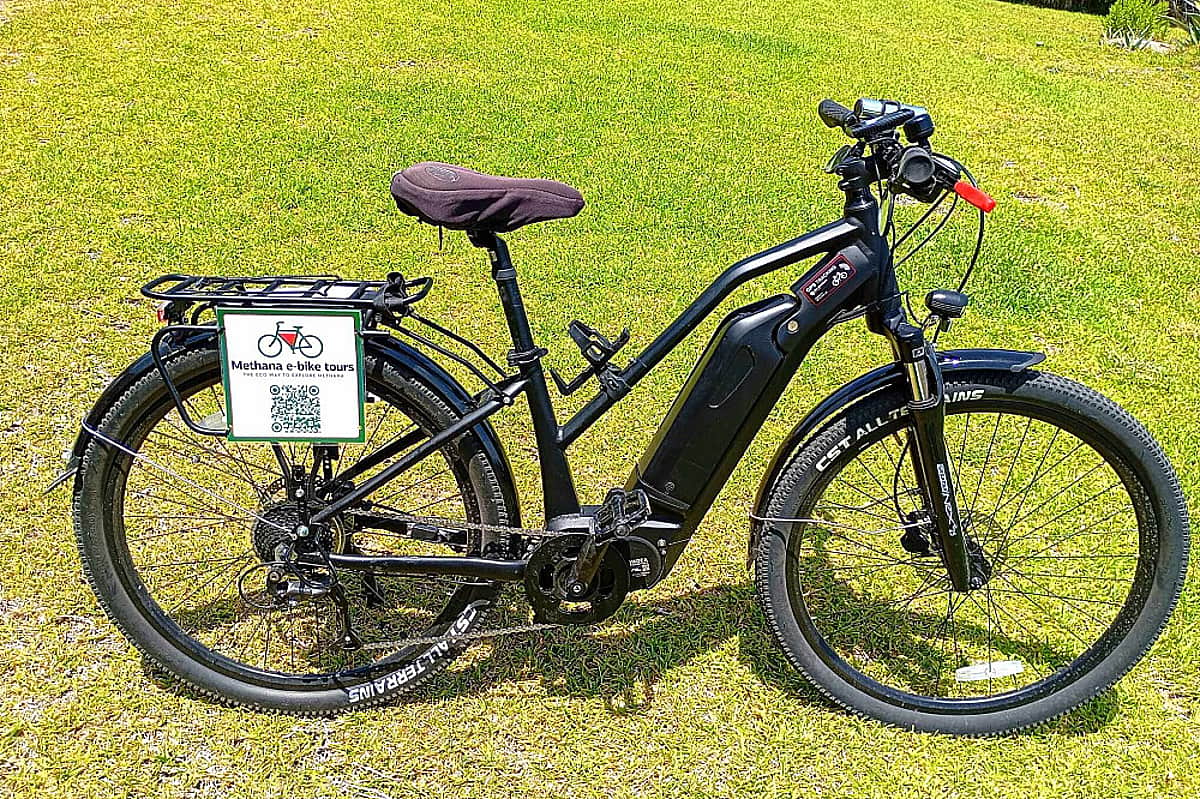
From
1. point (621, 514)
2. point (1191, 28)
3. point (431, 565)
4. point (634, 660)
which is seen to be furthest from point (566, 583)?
point (1191, 28)

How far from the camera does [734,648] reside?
3.57 m

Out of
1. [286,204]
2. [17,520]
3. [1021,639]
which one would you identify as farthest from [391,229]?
[1021,639]

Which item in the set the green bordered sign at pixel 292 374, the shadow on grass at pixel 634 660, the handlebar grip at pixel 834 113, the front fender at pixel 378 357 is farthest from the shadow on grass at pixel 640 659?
the handlebar grip at pixel 834 113

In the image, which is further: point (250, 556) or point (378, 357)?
point (250, 556)

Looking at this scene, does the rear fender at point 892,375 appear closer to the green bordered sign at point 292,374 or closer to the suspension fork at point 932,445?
the suspension fork at point 932,445

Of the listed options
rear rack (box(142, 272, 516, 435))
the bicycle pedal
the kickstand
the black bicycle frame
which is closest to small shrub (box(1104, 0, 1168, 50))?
the black bicycle frame

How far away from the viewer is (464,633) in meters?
3.27

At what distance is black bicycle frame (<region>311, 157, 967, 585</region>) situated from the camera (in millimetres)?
2824

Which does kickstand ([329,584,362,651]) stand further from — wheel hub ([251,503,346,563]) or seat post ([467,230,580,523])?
seat post ([467,230,580,523])

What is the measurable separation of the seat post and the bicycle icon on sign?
0.47 meters

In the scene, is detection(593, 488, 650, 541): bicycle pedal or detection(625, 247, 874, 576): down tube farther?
detection(593, 488, 650, 541): bicycle pedal

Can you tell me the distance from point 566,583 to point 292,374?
92cm

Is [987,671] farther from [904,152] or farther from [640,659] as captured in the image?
[904,152]

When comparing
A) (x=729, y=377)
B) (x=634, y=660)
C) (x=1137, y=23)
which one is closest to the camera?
(x=729, y=377)
